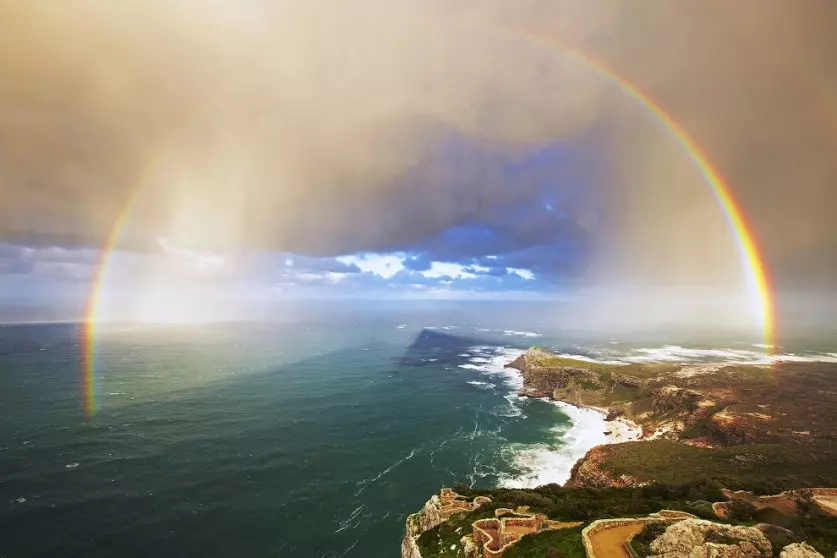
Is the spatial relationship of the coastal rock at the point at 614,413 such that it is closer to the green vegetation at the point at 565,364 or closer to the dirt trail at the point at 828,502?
the green vegetation at the point at 565,364

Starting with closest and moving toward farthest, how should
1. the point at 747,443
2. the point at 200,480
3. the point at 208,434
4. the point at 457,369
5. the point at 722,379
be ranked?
1. the point at 200,480
2. the point at 747,443
3. the point at 208,434
4. the point at 722,379
5. the point at 457,369

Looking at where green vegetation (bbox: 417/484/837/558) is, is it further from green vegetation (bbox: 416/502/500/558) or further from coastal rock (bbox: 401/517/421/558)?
coastal rock (bbox: 401/517/421/558)

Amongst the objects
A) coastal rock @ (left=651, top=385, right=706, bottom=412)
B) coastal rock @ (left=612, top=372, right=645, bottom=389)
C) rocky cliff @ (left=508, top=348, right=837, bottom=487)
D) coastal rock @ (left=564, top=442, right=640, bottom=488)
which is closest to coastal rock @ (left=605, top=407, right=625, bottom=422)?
rocky cliff @ (left=508, top=348, right=837, bottom=487)

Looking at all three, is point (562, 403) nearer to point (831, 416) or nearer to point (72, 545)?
point (831, 416)

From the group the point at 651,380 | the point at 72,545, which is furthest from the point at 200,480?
the point at 651,380

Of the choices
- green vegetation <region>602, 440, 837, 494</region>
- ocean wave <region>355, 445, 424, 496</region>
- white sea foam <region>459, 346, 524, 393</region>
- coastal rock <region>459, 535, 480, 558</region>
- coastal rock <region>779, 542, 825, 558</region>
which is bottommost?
ocean wave <region>355, 445, 424, 496</region>

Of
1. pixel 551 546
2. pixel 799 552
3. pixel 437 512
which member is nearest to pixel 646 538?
pixel 551 546

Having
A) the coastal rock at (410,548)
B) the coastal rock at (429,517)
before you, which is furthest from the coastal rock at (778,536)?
the coastal rock at (429,517)
